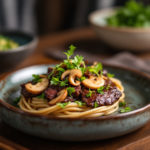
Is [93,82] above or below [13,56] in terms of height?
above

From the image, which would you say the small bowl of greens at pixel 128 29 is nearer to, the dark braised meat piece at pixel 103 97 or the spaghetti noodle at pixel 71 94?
the spaghetti noodle at pixel 71 94

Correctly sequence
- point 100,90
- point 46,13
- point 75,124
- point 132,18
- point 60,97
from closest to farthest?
1. point 75,124
2. point 60,97
3. point 100,90
4. point 132,18
5. point 46,13

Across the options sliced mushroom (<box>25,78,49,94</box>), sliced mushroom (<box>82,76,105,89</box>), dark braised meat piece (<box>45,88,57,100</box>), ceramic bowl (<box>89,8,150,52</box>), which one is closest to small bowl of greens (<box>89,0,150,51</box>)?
ceramic bowl (<box>89,8,150,52</box>)

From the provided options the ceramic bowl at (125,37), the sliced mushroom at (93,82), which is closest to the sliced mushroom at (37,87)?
the sliced mushroom at (93,82)

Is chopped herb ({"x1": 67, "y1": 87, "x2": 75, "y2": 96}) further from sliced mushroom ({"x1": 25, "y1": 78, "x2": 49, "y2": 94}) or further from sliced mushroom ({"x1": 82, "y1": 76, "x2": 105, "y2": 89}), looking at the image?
sliced mushroom ({"x1": 25, "y1": 78, "x2": 49, "y2": 94})

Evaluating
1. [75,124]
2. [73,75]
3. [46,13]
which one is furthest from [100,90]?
[46,13]

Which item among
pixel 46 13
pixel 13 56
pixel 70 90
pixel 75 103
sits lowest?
pixel 46 13

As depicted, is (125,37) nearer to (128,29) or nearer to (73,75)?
(128,29)

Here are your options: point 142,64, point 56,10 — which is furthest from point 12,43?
point 56,10
